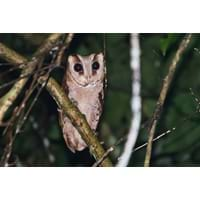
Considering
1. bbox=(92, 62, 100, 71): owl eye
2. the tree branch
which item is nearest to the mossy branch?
the tree branch

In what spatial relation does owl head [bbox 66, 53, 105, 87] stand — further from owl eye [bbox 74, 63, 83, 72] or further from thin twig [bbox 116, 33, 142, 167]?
thin twig [bbox 116, 33, 142, 167]

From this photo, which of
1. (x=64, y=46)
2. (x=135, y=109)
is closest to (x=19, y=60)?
(x=64, y=46)

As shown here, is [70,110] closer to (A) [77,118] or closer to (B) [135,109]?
(A) [77,118]

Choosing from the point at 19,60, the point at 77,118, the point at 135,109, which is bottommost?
the point at 135,109
